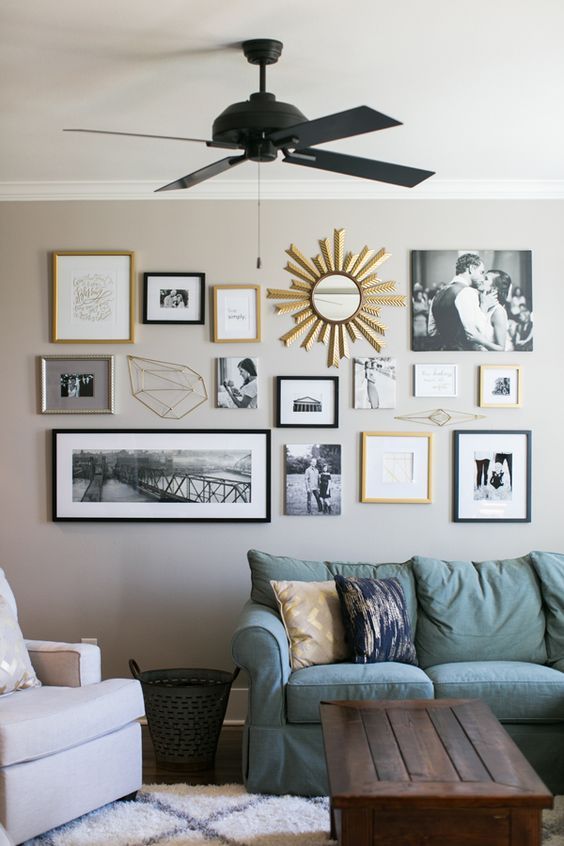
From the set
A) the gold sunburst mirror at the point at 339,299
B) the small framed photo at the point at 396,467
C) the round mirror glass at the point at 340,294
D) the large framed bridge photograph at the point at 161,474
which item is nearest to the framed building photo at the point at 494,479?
the small framed photo at the point at 396,467

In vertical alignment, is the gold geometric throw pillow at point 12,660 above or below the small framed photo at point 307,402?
below

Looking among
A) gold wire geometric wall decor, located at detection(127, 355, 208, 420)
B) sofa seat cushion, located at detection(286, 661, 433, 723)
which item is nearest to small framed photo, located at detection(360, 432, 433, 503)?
gold wire geometric wall decor, located at detection(127, 355, 208, 420)

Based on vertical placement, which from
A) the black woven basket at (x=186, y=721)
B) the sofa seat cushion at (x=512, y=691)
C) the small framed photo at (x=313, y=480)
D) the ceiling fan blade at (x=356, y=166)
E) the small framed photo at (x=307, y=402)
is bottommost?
the black woven basket at (x=186, y=721)

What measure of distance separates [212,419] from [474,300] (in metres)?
1.46

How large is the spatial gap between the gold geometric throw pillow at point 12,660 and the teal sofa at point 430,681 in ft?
2.67

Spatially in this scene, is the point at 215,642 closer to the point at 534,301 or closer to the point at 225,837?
the point at 225,837

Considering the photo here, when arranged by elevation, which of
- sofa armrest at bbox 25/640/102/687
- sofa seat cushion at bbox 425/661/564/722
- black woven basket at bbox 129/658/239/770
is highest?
sofa armrest at bbox 25/640/102/687

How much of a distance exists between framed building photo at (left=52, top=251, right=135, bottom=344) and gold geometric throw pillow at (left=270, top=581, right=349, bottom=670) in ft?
5.23

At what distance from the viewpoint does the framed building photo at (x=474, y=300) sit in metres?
4.82

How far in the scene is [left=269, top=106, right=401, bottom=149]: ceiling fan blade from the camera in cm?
244

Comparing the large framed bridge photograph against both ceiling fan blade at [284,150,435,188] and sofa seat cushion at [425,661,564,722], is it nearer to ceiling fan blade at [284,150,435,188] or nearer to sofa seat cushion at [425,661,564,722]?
sofa seat cushion at [425,661,564,722]

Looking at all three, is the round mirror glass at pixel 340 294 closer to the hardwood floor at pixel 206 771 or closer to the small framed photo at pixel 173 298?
the small framed photo at pixel 173 298

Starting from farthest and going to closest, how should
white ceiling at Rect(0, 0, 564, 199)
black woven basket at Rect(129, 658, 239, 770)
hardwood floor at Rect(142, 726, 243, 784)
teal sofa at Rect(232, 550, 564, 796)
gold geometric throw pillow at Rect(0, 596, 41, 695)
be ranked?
black woven basket at Rect(129, 658, 239, 770), hardwood floor at Rect(142, 726, 243, 784), teal sofa at Rect(232, 550, 564, 796), gold geometric throw pillow at Rect(0, 596, 41, 695), white ceiling at Rect(0, 0, 564, 199)

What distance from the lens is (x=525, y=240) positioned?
15.9 feet
